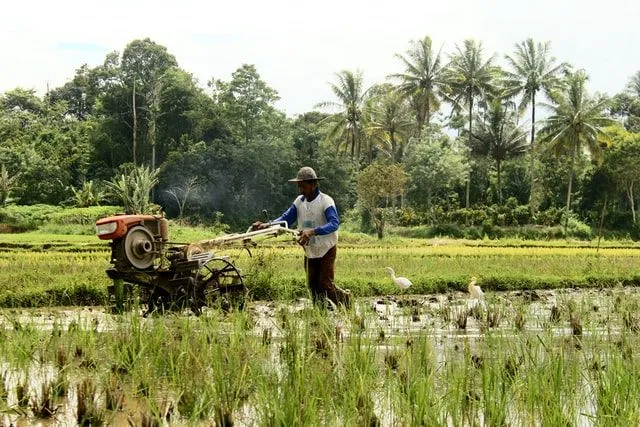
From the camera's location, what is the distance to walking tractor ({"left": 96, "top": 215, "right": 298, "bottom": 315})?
6699 mm

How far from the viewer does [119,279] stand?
686 cm

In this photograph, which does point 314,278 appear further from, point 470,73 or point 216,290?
point 470,73

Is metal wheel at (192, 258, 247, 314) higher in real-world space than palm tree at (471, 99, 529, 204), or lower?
lower

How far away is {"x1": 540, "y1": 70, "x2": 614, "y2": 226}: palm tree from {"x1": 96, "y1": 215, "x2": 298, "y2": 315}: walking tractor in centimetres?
3208

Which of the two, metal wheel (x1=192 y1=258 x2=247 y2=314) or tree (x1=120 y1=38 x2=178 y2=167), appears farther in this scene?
tree (x1=120 y1=38 x2=178 y2=167)

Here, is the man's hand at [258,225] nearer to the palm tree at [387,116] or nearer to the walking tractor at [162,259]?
the walking tractor at [162,259]

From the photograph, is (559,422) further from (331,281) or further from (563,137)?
(563,137)

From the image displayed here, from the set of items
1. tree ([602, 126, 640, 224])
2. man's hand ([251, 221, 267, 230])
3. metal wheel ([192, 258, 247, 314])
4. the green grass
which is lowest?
the green grass

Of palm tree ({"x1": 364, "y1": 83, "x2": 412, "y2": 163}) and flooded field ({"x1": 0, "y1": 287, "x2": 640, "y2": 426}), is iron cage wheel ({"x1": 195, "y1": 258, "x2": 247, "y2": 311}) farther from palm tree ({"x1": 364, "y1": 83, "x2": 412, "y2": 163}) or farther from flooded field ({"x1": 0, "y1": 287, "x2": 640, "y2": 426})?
palm tree ({"x1": 364, "y1": 83, "x2": 412, "y2": 163})

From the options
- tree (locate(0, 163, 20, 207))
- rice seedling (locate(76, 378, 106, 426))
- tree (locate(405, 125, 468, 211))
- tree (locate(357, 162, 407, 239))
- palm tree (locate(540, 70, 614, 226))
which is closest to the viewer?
rice seedling (locate(76, 378, 106, 426))

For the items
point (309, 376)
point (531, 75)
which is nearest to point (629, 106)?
point (531, 75)

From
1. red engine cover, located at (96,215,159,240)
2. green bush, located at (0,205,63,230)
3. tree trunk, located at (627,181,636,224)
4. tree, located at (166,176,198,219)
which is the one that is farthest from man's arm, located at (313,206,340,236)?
tree trunk, located at (627,181,636,224)

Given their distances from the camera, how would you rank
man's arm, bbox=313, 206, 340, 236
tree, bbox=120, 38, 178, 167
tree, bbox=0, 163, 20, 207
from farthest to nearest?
tree, bbox=120, 38, 178, 167 → tree, bbox=0, 163, 20, 207 → man's arm, bbox=313, 206, 340, 236

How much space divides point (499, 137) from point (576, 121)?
5.84 metres
